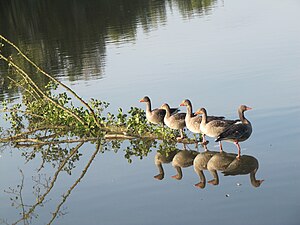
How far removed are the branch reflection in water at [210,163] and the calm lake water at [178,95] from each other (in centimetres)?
20

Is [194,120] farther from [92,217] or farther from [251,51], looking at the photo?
[251,51]

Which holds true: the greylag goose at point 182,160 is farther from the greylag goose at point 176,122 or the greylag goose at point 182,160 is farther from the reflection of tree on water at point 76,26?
the reflection of tree on water at point 76,26

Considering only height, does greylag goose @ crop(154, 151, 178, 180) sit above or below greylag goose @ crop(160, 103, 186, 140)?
below

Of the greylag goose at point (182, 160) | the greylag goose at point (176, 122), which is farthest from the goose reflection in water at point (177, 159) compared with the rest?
the greylag goose at point (176, 122)

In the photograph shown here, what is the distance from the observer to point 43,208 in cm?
1540

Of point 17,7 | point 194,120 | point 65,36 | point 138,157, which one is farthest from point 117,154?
point 17,7

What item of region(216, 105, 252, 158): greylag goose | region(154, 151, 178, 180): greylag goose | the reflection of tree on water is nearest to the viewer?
region(154, 151, 178, 180): greylag goose

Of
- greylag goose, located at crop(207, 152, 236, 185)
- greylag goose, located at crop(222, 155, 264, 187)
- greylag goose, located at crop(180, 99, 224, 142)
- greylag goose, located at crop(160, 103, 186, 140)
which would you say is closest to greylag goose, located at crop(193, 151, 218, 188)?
greylag goose, located at crop(207, 152, 236, 185)

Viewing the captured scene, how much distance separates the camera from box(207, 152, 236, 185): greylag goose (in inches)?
634

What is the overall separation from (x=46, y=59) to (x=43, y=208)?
26371 millimetres

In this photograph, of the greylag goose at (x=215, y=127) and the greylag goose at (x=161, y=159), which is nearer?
the greylag goose at (x=161, y=159)

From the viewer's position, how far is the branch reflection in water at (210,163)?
15.7 m

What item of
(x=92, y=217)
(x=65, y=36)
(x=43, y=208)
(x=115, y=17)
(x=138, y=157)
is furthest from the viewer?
(x=115, y=17)

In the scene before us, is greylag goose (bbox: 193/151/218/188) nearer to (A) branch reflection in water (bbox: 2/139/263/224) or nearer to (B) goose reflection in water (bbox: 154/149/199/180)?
(A) branch reflection in water (bbox: 2/139/263/224)
